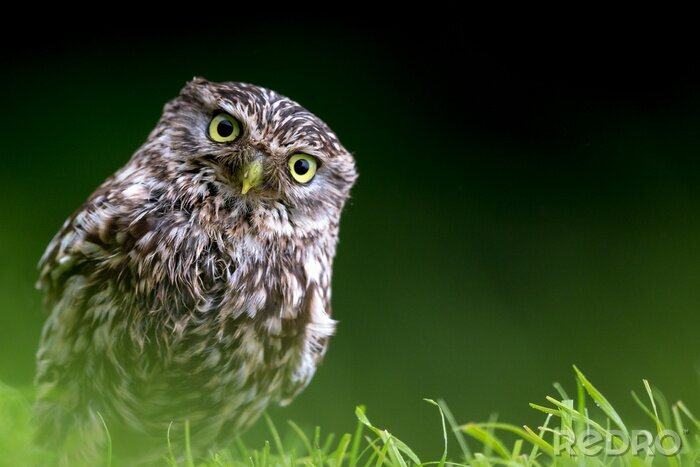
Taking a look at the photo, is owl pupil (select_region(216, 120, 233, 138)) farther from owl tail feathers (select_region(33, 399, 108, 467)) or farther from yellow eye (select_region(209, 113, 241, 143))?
owl tail feathers (select_region(33, 399, 108, 467))

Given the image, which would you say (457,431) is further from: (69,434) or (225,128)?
(69,434)

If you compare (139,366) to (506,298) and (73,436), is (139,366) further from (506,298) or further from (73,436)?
(506,298)

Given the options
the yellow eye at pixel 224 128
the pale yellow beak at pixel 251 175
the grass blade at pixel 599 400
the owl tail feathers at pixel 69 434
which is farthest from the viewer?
the owl tail feathers at pixel 69 434

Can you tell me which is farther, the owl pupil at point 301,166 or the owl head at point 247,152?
the owl pupil at point 301,166

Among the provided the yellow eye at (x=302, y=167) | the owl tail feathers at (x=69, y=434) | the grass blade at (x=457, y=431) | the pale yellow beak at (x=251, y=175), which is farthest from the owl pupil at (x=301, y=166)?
the owl tail feathers at (x=69, y=434)

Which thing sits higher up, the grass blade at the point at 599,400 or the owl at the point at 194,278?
the grass blade at the point at 599,400

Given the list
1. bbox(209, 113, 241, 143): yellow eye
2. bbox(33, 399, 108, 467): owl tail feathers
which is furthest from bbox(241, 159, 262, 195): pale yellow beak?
bbox(33, 399, 108, 467): owl tail feathers
